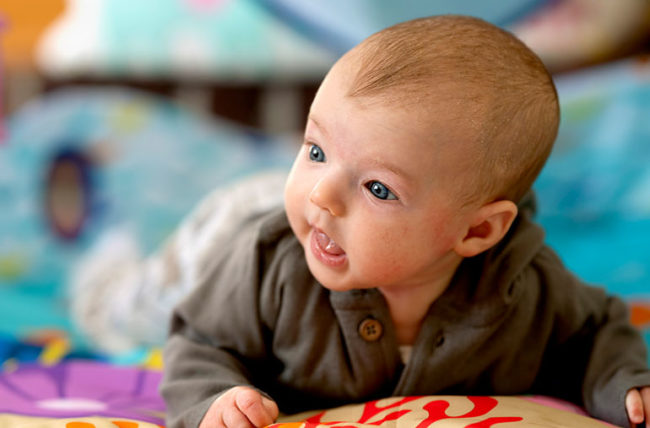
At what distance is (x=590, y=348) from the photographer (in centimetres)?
91

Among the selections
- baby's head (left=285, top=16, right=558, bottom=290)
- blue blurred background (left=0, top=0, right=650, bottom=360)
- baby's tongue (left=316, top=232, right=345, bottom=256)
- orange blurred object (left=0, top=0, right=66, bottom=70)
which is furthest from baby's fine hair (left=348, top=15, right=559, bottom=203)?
orange blurred object (left=0, top=0, right=66, bottom=70)

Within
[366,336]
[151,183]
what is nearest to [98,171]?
[151,183]

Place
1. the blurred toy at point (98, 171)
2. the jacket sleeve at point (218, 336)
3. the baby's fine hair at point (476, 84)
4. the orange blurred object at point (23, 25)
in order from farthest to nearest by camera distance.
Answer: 1. the orange blurred object at point (23, 25)
2. the blurred toy at point (98, 171)
3. the jacket sleeve at point (218, 336)
4. the baby's fine hair at point (476, 84)

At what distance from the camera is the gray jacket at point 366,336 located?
822 millimetres

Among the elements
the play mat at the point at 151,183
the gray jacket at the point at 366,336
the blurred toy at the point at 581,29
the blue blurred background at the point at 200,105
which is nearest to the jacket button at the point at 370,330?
the gray jacket at the point at 366,336

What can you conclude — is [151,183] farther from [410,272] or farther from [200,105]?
[410,272]

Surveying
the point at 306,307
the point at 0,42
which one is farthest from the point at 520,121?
the point at 0,42

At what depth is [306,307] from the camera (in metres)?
0.84

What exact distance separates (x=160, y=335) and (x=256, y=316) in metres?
0.48

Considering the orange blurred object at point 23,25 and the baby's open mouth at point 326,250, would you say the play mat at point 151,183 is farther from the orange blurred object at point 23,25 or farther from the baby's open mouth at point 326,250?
the baby's open mouth at point 326,250

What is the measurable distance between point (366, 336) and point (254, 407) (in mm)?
158

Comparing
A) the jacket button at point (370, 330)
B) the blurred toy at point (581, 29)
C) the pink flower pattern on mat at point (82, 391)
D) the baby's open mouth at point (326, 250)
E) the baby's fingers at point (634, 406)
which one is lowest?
the pink flower pattern on mat at point (82, 391)

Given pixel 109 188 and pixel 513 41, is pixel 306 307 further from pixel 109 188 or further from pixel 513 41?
pixel 109 188

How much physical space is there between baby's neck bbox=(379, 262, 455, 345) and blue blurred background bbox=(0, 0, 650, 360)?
2.71ft
